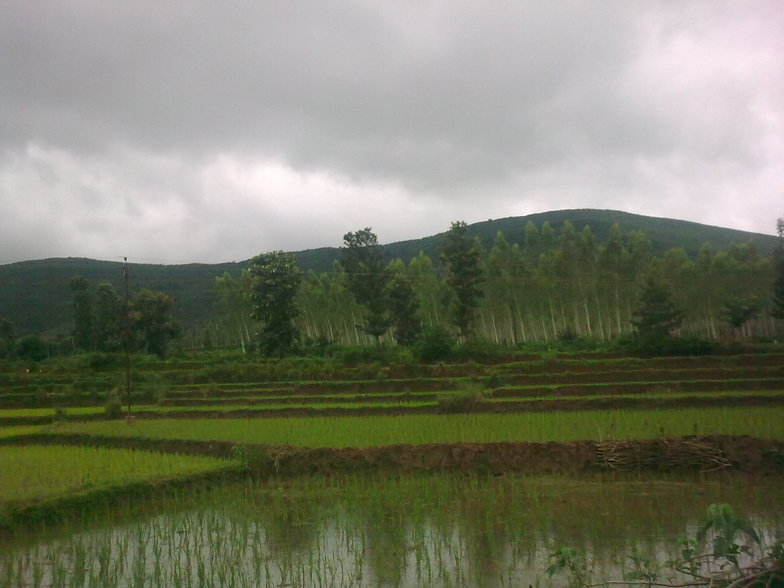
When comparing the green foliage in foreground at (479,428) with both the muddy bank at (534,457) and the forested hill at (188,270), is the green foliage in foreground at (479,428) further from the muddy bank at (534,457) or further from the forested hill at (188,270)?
the forested hill at (188,270)

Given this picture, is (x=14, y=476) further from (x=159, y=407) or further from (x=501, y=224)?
(x=501, y=224)

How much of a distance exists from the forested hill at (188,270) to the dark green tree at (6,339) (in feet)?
26.8

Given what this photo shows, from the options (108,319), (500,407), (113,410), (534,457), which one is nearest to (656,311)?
(500,407)

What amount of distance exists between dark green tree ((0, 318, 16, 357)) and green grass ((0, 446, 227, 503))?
4305 centimetres

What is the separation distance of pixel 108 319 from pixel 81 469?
49.0m

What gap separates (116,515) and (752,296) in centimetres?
4442

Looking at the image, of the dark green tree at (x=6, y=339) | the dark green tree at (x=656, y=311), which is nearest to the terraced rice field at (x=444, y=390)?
the dark green tree at (x=656, y=311)

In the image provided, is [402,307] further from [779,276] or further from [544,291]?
[779,276]

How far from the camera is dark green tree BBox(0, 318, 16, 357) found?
5581 centimetres

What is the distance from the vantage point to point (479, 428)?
58.9ft

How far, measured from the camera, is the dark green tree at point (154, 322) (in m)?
56.0

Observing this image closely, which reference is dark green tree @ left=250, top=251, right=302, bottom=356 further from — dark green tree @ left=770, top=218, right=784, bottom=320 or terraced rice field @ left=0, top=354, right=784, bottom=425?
dark green tree @ left=770, top=218, right=784, bottom=320

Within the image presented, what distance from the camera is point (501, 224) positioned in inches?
4968

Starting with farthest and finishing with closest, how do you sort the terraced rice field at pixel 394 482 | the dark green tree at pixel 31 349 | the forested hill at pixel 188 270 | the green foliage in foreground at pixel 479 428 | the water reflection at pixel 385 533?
1. the forested hill at pixel 188 270
2. the dark green tree at pixel 31 349
3. the green foliage in foreground at pixel 479 428
4. the terraced rice field at pixel 394 482
5. the water reflection at pixel 385 533
